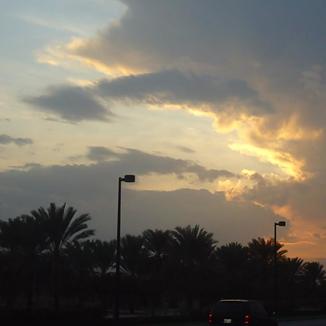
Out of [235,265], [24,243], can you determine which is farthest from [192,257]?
[24,243]

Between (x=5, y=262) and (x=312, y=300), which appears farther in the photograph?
(x=312, y=300)

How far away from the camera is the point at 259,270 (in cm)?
6650

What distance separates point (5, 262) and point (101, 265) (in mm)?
13095

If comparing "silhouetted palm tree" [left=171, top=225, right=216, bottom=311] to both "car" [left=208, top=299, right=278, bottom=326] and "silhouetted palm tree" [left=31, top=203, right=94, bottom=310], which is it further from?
"car" [left=208, top=299, right=278, bottom=326]

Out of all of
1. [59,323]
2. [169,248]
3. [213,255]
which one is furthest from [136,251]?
[59,323]

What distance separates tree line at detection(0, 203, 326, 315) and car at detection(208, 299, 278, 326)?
2151cm

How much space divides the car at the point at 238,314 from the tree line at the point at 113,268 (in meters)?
21.5

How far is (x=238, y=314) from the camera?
24.6m

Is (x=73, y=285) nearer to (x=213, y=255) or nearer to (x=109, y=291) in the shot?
(x=109, y=291)

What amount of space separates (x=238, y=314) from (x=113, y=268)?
112 feet

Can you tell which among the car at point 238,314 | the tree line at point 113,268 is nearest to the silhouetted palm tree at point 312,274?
the tree line at point 113,268

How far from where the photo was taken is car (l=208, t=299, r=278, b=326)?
964 inches

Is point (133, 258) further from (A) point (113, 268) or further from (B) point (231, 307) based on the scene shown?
(B) point (231, 307)

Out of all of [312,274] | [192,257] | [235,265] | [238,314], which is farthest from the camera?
[312,274]
